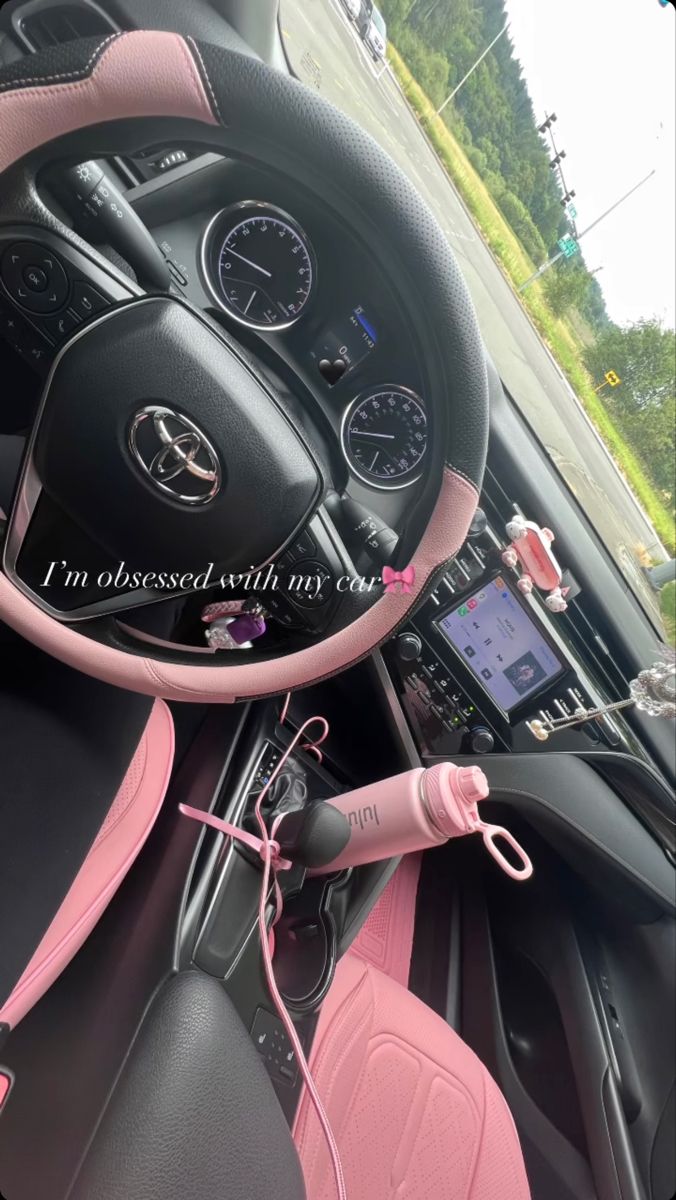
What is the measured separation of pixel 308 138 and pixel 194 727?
1040 mm

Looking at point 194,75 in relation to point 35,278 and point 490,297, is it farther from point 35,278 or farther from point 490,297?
point 490,297

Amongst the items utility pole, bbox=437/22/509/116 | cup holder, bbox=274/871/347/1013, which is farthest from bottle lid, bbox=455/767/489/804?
utility pole, bbox=437/22/509/116

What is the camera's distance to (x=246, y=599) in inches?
34.5

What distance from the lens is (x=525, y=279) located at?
106 cm

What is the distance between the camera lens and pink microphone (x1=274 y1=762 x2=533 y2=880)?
0.91 metres

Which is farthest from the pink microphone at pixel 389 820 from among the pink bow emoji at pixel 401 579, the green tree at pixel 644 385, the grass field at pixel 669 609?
the green tree at pixel 644 385

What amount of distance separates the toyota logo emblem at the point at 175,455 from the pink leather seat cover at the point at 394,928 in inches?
46.9

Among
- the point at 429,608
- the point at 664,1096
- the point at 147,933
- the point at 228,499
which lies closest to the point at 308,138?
the point at 228,499

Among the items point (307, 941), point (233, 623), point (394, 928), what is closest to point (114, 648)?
point (233, 623)

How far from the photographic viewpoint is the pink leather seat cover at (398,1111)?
111 centimetres

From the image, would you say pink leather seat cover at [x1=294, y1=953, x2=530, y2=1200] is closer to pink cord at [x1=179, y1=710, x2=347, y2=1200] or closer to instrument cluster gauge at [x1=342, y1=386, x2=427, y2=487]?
pink cord at [x1=179, y1=710, x2=347, y2=1200]

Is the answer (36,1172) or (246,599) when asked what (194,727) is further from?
(36,1172)

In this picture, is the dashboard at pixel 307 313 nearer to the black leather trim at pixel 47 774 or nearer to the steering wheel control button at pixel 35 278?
the steering wheel control button at pixel 35 278

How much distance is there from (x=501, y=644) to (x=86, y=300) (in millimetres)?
818
